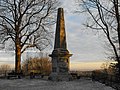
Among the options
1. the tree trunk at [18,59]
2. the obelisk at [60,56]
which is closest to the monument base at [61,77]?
the obelisk at [60,56]

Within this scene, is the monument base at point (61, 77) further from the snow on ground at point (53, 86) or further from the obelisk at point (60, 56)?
the snow on ground at point (53, 86)

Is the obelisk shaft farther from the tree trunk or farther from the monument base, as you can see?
the tree trunk

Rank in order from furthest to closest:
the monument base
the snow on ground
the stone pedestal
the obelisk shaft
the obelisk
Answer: the obelisk shaft → the obelisk → the stone pedestal → the monument base → the snow on ground

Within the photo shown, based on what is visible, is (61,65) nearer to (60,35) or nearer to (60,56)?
(60,56)

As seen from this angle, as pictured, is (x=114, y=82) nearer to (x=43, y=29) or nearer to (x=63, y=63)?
(x=63, y=63)

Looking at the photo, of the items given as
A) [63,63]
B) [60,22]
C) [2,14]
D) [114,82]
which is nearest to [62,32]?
[60,22]

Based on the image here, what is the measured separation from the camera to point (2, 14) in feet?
102

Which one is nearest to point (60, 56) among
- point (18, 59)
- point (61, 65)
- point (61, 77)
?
point (61, 65)

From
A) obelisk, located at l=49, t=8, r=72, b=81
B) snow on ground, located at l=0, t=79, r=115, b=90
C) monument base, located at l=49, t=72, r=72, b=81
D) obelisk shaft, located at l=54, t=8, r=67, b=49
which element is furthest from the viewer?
obelisk shaft, located at l=54, t=8, r=67, b=49

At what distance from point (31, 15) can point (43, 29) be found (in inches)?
98.7

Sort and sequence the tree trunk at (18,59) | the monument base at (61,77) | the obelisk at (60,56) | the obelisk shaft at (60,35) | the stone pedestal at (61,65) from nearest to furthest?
the monument base at (61,77) → the stone pedestal at (61,65) → the obelisk at (60,56) → the obelisk shaft at (60,35) → the tree trunk at (18,59)

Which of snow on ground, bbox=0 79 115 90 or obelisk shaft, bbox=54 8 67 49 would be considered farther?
obelisk shaft, bbox=54 8 67 49

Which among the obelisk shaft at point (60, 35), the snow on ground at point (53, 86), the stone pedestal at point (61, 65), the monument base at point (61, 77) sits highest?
the obelisk shaft at point (60, 35)

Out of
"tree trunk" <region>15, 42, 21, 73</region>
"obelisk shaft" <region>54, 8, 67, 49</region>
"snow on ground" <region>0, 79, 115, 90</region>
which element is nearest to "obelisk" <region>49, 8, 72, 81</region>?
"obelisk shaft" <region>54, 8, 67, 49</region>
